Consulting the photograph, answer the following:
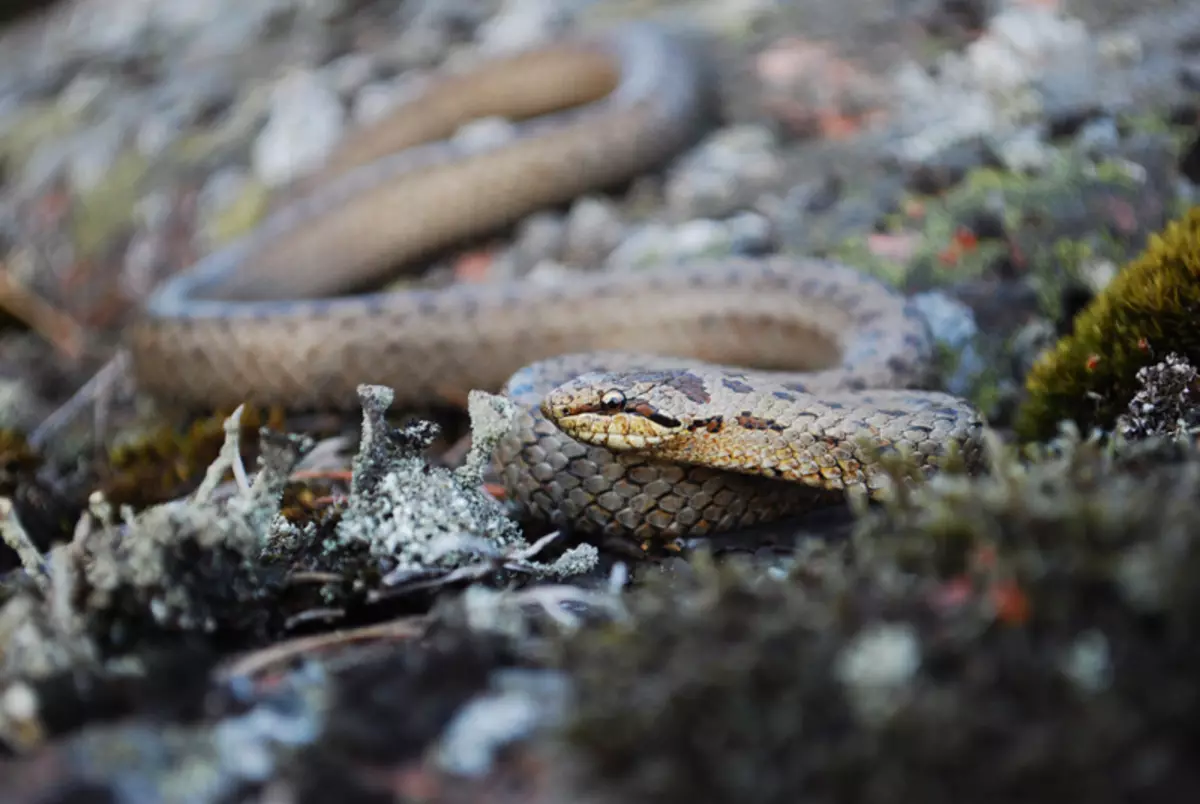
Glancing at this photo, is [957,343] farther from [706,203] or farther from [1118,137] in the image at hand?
[706,203]

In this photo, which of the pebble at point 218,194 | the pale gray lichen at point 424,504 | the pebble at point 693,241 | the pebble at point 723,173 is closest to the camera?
the pale gray lichen at point 424,504

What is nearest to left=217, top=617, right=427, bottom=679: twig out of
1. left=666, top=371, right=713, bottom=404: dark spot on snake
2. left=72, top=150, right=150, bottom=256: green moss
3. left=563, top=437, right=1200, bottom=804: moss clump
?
left=563, top=437, right=1200, bottom=804: moss clump

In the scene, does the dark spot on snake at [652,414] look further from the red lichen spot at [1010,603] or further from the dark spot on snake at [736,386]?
the red lichen spot at [1010,603]

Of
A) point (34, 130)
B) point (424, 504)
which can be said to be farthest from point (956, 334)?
point (34, 130)

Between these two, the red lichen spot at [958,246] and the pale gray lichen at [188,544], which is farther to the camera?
the red lichen spot at [958,246]

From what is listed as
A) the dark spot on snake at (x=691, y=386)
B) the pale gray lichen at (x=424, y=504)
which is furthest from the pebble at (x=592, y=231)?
the pale gray lichen at (x=424, y=504)

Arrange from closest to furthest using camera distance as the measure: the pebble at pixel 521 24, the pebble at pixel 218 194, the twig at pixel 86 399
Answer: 1. the twig at pixel 86 399
2. the pebble at pixel 218 194
3. the pebble at pixel 521 24

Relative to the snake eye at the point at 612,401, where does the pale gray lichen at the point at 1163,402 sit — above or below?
below
